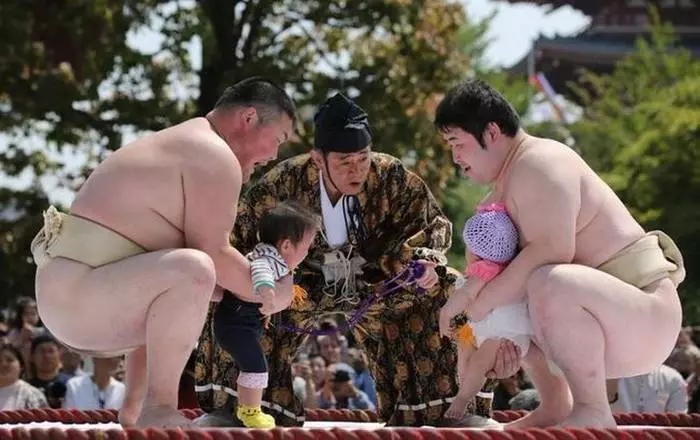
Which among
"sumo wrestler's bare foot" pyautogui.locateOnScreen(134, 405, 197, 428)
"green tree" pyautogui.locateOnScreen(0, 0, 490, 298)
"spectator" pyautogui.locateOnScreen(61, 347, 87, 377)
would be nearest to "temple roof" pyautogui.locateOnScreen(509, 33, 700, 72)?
"green tree" pyautogui.locateOnScreen(0, 0, 490, 298)

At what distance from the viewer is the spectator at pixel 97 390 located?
855cm

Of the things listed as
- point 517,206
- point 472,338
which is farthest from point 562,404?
point 517,206

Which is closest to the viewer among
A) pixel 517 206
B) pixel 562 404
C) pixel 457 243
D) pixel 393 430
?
pixel 393 430

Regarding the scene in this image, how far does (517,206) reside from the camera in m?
4.62

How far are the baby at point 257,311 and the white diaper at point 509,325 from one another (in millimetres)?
647

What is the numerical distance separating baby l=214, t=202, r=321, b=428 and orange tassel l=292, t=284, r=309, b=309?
0.46 m

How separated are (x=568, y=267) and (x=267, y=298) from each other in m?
0.94

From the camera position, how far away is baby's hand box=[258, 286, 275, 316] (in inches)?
182

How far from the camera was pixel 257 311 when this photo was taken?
5.00 m

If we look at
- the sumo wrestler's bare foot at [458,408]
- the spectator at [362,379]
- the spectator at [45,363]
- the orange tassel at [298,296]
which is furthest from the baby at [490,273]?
the spectator at [362,379]

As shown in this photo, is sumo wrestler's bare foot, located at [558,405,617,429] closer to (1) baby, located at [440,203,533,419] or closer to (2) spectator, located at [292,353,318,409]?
(1) baby, located at [440,203,533,419]

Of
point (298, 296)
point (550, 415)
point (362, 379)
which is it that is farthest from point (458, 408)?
point (362, 379)

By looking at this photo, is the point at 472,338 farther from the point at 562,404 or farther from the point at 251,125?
the point at 251,125

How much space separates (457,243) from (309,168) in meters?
23.0
